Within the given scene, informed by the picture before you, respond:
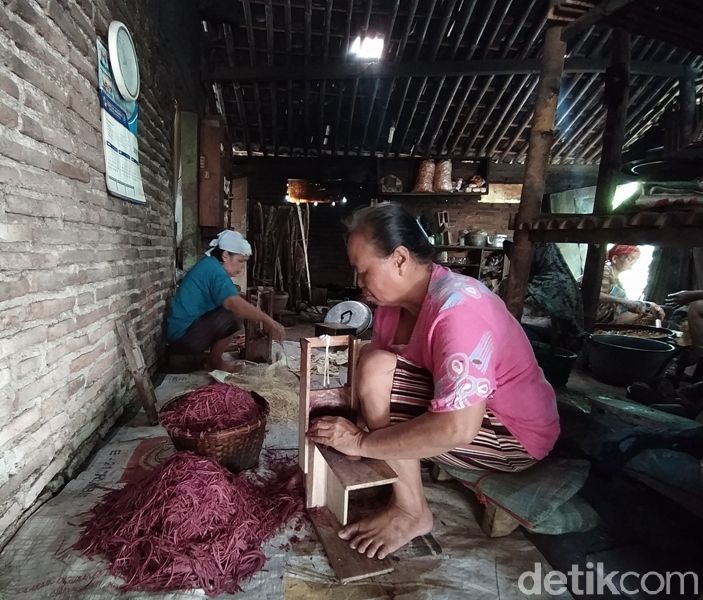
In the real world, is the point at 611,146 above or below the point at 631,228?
above

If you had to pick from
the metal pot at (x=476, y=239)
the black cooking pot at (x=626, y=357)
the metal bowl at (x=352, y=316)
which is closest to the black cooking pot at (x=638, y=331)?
the black cooking pot at (x=626, y=357)

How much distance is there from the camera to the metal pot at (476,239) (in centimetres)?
908

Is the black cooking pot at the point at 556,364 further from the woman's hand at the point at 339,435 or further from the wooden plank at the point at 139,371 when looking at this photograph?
the wooden plank at the point at 139,371

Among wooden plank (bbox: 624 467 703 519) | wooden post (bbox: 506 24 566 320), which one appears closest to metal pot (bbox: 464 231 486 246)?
wooden post (bbox: 506 24 566 320)

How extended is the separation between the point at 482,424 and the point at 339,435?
1.94 ft

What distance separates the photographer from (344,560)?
5.06ft

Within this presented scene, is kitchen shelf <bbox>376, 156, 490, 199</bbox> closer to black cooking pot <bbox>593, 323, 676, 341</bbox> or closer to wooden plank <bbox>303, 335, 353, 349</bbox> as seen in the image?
black cooking pot <bbox>593, 323, 676, 341</bbox>

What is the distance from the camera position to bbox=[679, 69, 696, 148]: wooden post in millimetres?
7344

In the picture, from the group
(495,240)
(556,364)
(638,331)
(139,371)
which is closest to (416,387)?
(139,371)

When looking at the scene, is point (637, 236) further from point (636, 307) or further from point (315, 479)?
point (636, 307)

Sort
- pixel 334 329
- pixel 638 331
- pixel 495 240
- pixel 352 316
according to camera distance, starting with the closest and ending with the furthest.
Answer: pixel 638 331 → pixel 334 329 → pixel 352 316 → pixel 495 240

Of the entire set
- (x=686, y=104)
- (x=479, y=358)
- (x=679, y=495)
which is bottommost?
(x=679, y=495)

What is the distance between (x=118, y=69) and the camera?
8.20ft

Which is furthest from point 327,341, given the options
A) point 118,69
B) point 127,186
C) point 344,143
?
point 344,143
